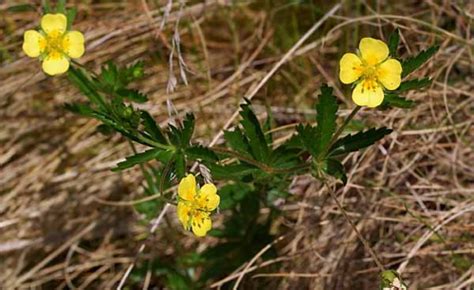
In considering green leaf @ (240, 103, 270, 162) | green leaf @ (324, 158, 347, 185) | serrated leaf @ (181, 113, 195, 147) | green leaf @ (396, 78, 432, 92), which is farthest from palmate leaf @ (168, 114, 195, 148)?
green leaf @ (396, 78, 432, 92)

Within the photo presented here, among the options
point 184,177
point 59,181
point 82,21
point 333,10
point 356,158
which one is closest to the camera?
point 184,177

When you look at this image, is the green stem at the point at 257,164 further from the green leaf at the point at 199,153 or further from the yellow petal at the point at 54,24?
the yellow petal at the point at 54,24

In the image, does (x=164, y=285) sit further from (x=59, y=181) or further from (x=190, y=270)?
(x=59, y=181)

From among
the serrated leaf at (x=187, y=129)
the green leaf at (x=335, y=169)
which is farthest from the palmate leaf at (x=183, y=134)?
the green leaf at (x=335, y=169)

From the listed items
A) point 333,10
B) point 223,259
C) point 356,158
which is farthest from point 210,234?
point 333,10

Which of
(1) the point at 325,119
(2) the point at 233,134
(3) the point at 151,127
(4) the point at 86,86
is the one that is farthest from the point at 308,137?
(4) the point at 86,86

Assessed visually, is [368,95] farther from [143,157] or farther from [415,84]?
[143,157]
